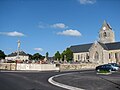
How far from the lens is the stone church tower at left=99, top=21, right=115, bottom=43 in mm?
110269

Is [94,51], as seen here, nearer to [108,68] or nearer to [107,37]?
[107,37]

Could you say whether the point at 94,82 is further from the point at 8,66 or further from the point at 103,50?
the point at 103,50

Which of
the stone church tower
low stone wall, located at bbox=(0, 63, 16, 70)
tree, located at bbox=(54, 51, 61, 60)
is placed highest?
the stone church tower

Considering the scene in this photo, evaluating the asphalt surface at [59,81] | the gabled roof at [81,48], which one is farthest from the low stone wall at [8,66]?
the gabled roof at [81,48]

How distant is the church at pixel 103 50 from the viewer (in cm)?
9638

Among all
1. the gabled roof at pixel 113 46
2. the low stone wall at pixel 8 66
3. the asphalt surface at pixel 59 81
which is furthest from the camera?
the gabled roof at pixel 113 46

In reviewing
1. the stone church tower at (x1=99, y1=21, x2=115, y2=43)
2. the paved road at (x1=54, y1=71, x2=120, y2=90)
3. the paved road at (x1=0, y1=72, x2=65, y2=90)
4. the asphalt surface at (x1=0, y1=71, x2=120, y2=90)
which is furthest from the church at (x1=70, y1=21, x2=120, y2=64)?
the paved road at (x1=0, y1=72, x2=65, y2=90)

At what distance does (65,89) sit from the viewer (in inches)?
527

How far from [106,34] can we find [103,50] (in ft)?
58.3

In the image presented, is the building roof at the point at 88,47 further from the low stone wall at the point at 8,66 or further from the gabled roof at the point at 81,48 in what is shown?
the low stone wall at the point at 8,66

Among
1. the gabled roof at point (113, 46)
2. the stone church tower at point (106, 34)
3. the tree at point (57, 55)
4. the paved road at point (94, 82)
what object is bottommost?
the paved road at point (94, 82)

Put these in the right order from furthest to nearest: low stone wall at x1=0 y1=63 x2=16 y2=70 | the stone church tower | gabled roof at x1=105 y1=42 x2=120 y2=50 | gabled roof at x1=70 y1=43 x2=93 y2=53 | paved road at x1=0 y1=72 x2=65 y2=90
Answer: gabled roof at x1=70 y1=43 x2=93 y2=53 < the stone church tower < gabled roof at x1=105 y1=42 x2=120 y2=50 < low stone wall at x1=0 y1=63 x2=16 y2=70 < paved road at x1=0 y1=72 x2=65 y2=90

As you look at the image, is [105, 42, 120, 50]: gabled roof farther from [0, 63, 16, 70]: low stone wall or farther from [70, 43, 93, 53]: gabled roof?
[0, 63, 16, 70]: low stone wall

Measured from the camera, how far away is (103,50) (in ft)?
316
